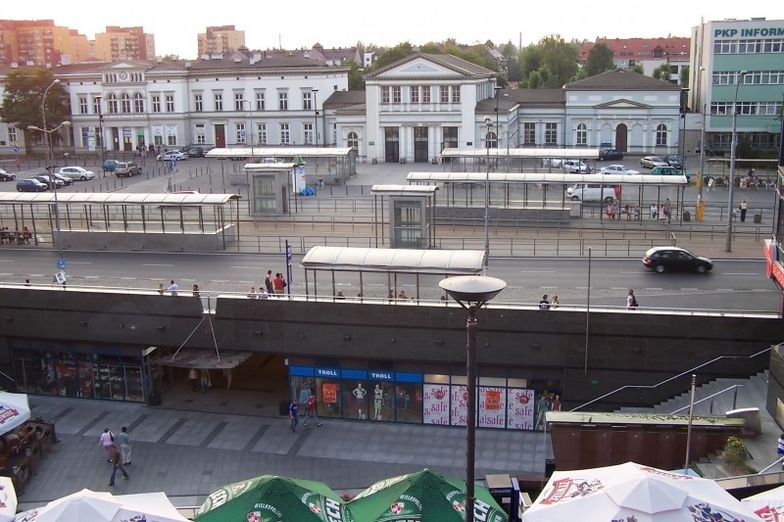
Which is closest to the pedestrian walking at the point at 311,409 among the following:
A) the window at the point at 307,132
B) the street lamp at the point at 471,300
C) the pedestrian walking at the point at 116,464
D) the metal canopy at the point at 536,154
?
the pedestrian walking at the point at 116,464

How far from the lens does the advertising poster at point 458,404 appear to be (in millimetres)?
24672

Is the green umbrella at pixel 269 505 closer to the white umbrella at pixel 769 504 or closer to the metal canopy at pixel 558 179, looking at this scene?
the white umbrella at pixel 769 504

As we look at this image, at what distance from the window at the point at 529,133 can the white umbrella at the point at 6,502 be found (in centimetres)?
5928

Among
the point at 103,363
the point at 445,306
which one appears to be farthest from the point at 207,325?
the point at 445,306

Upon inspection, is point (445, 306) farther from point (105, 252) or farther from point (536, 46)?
point (536, 46)

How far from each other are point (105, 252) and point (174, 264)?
4594 mm

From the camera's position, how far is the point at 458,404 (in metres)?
24.7

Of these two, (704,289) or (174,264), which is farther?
(174,264)

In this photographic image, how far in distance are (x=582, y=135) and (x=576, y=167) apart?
1438 cm

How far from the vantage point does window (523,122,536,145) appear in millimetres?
70812

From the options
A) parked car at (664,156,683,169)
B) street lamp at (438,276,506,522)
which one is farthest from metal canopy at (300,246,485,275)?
parked car at (664,156,683,169)

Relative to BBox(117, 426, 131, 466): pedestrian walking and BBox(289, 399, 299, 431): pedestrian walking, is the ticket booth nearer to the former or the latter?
BBox(289, 399, 299, 431): pedestrian walking

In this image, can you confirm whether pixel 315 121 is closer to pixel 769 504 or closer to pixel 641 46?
pixel 769 504

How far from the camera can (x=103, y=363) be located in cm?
2731
